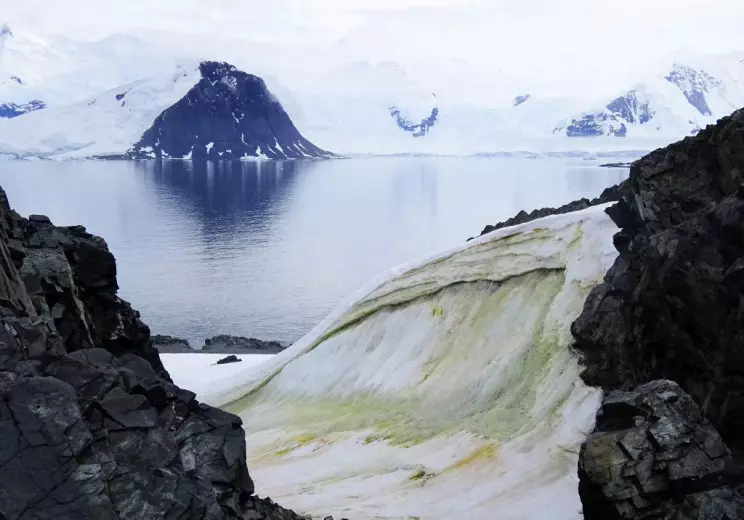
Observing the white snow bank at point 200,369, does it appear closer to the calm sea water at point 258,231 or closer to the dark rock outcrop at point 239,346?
the dark rock outcrop at point 239,346

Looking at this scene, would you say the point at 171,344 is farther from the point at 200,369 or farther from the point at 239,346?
the point at 200,369

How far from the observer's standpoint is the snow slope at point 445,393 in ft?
58.5

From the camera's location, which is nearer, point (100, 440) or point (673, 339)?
point (100, 440)

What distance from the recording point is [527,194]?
159500 millimetres

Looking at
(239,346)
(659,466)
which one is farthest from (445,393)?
(239,346)

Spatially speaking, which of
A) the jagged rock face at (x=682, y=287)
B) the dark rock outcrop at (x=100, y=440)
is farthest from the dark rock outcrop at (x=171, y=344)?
the jagged rock face at (x=682, y=287)

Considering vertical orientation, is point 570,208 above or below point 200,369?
above

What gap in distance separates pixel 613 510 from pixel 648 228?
10.1m

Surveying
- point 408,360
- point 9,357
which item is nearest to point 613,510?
point 9,357

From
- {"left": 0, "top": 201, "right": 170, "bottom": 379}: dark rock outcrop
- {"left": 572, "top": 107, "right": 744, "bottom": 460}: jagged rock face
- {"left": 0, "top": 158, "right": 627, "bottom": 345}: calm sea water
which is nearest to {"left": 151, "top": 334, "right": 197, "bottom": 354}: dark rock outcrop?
{"left": 0, "top": 158, "right": 627, "bottom": 345}: calm sea water

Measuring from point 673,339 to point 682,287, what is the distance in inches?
54.4

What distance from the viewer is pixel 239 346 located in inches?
2188

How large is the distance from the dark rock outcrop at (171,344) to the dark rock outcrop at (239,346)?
135cm

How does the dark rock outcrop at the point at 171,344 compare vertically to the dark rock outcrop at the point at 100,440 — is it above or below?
below
